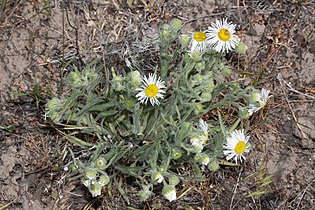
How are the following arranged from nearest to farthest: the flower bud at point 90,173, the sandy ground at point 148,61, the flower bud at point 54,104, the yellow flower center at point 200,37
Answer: the flower bud at point 90,173, the flower bud at point 54,104, the yellow flower center at point 200,37, the sandy ground at point 148,61

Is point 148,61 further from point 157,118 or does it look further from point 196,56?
point 196,56

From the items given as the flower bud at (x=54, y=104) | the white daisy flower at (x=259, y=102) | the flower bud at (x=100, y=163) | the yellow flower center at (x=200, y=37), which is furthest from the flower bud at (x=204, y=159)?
the flower bud at (x=54, y=104)

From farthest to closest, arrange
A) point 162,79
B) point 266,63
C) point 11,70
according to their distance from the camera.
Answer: point 266,63 → point 11,70 → point 162,79

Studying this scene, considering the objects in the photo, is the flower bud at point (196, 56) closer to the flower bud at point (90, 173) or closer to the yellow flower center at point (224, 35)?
the yellow flower center at point (224, 35)

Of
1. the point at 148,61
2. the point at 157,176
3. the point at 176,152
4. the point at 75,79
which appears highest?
the point at 148,61

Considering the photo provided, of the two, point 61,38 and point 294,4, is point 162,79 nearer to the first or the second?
point 61,38

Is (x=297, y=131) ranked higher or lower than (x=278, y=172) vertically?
higher

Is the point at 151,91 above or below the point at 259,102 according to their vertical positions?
below

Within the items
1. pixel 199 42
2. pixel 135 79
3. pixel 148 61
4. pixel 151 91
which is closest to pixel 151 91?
pixel 151 91

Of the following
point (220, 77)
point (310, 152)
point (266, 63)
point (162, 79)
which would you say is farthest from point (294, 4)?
point (162, 79)
